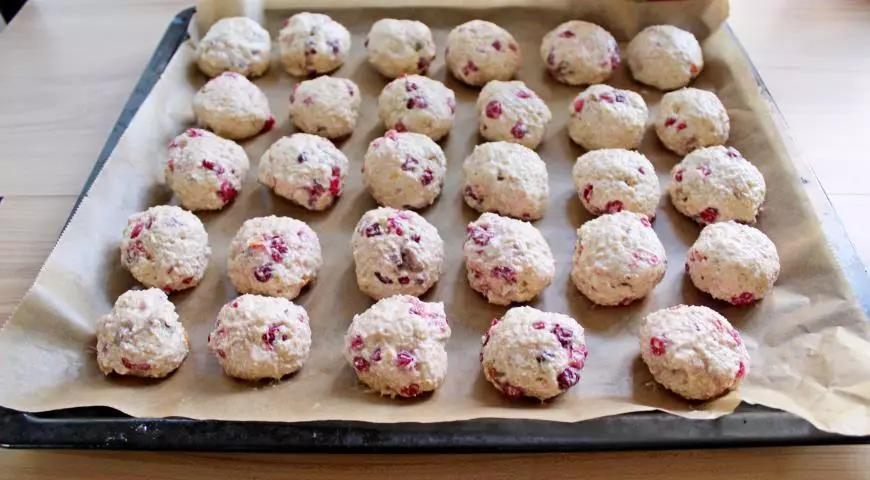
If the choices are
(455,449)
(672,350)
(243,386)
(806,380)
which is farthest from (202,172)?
(806,380)

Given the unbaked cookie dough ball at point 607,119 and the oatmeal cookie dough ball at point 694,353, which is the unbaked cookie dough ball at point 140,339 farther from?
the unbaked cookie dough ball at point 607,119

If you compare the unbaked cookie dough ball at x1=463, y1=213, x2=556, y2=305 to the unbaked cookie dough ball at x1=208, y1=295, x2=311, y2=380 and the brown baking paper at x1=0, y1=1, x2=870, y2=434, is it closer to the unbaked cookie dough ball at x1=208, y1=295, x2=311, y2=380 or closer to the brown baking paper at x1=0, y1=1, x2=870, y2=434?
the brown baking paper at x1=0, y1=1, x2=870, y2=434

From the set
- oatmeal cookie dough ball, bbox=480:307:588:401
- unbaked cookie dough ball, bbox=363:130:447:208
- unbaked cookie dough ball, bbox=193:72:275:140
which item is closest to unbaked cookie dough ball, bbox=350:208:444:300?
unbaked cookie dough ball, bbox=363:130:447:208

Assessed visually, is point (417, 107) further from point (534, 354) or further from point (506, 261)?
point (534, 354)

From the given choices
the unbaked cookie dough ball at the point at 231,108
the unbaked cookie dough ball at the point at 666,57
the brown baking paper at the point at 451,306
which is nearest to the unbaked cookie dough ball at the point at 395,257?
the brown baking paper at the point at 451,306

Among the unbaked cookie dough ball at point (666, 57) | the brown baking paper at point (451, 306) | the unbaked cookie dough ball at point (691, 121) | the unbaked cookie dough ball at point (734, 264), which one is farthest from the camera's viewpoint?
the unbaked cookie dough ball at point (666, 57)

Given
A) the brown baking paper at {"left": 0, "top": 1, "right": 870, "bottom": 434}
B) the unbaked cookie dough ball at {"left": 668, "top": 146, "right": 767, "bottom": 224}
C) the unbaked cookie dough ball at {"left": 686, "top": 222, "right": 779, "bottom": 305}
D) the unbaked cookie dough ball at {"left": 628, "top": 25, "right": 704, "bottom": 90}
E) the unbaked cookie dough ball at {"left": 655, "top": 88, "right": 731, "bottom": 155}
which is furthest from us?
the unbaked cookie dough ball at {"left": 628, "top": 25, "right": 704, "bottom": 90}

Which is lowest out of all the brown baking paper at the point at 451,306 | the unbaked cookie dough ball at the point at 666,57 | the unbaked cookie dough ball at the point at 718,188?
the brown baking paper at the point at 451,306
